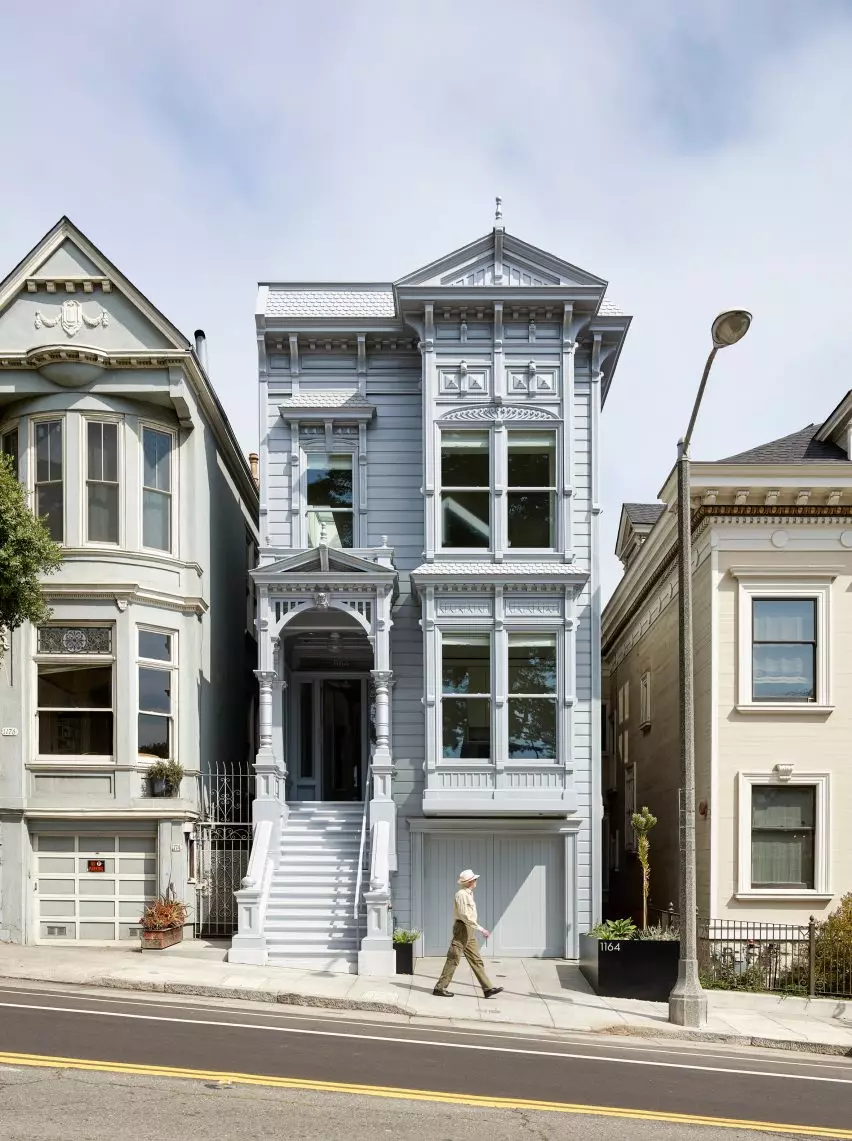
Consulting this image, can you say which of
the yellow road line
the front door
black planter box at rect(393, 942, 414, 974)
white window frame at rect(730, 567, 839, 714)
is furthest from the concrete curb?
the front door

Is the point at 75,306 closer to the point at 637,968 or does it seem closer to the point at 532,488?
the point at 532,488

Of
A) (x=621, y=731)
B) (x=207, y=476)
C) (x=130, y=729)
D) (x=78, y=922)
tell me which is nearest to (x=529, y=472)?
(x=207, y=476)

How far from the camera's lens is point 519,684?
20.9 meters

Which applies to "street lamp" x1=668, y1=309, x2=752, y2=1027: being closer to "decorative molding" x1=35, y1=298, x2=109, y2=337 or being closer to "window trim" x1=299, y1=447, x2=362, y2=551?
"window trim" x1=299, y1=447, x2=362, y2=551

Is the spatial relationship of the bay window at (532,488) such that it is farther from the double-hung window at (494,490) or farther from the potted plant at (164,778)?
the potted plant at (164,778)

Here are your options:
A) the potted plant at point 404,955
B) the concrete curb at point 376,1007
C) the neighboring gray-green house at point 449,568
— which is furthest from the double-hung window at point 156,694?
the potted plant at point 404,955

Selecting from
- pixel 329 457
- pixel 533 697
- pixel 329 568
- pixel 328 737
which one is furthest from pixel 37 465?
pixel 533 697

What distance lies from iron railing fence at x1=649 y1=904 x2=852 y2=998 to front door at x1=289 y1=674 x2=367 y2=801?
6971 mm

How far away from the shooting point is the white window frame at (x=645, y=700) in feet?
89.2

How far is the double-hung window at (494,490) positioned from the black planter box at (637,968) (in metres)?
7.00

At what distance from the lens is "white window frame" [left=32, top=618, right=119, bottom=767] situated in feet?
67.1

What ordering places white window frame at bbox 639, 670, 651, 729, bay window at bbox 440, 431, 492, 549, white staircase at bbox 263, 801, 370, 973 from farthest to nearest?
white window frame at bbox 639, 670, 651, 729
bay window at bbox 440, 431, 492, 549
white staircase at bbox 263, 801, 370, 973

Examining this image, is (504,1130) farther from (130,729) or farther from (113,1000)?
(130,729)

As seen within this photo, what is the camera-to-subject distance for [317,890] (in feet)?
63.6
